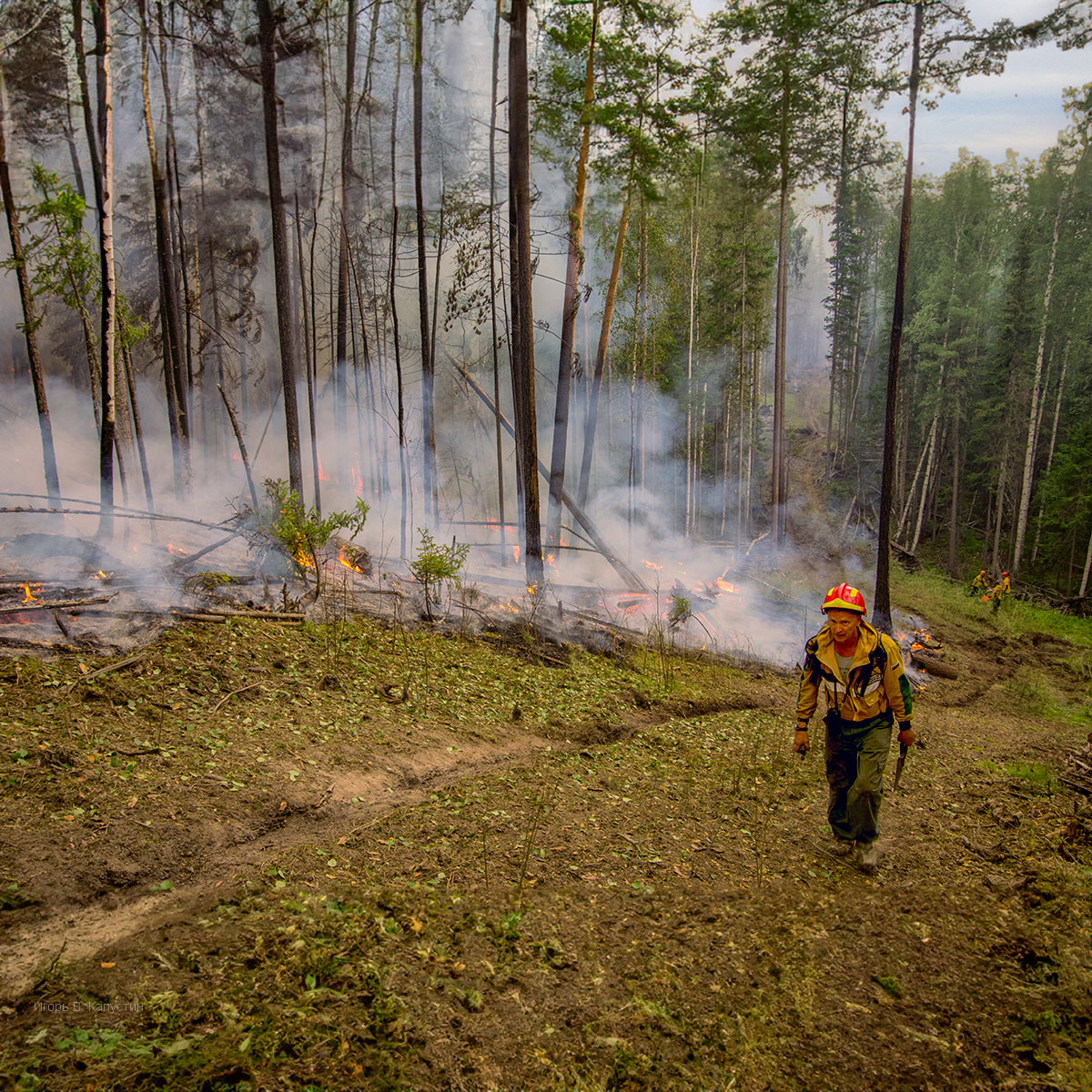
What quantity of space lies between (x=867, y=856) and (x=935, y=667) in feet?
34.5

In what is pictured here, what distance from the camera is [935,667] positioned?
13188 millimetres

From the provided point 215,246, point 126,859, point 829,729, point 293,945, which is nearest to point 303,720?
point 126,859

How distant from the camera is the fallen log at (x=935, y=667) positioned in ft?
42.8

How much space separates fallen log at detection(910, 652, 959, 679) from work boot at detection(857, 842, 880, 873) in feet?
33.2

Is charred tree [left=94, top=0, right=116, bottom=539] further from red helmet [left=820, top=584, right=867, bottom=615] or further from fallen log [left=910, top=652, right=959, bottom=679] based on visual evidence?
fallen log [left=910, top=652, right=959, bottom=679]

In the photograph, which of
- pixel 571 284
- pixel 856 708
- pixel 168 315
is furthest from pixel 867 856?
pixel 168 315

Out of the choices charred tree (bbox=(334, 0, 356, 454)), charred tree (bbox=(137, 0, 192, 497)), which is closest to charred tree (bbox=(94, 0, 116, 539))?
charred tree (bbox=(137, 0, 192, 497))

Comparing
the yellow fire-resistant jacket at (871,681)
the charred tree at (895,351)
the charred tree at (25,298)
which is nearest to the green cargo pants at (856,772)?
the yellow fire-resistant jacket at (871,681)

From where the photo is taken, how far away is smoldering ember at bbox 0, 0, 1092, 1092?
2.93 m

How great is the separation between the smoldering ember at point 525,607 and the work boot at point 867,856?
51 mm

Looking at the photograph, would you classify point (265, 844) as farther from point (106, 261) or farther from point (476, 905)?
point (106, 261)

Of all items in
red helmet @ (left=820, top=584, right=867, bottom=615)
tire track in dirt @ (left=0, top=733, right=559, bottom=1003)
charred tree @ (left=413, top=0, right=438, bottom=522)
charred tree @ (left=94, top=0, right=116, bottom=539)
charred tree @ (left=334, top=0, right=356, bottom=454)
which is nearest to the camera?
tire track in dirt @ (left=0, top=733, right=559, bottom=1003)

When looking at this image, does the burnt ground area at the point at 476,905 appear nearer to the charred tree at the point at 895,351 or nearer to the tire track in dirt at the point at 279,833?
the tire track in dirt at the point at 279,833

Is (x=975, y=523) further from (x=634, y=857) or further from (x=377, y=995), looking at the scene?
(x=377, y=995)
